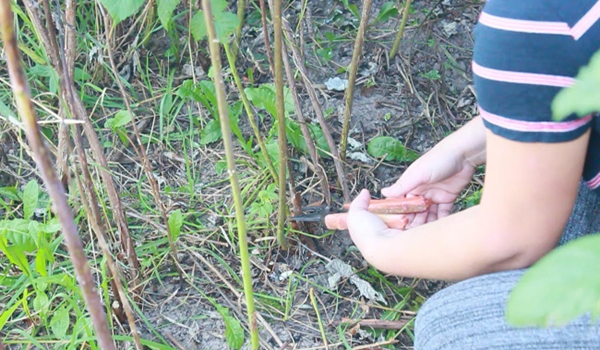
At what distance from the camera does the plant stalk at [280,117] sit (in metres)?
1.27

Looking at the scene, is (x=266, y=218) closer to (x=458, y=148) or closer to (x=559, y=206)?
(x=458, y=148)

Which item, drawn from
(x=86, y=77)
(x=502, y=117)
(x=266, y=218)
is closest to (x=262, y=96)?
(x=266, y=218)

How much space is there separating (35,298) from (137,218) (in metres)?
0.32

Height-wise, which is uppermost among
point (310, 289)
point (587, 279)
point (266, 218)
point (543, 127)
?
point (587, 279)

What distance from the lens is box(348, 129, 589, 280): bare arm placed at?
2.90 feet

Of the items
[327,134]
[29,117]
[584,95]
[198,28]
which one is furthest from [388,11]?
[584,95]

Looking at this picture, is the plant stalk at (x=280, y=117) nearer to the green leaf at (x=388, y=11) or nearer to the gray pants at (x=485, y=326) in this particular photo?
the gray pants at (x=485, y=326)

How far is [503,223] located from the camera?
950 mm

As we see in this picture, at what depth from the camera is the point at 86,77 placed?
6.44 feet

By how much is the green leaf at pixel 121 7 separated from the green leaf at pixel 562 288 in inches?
41.1

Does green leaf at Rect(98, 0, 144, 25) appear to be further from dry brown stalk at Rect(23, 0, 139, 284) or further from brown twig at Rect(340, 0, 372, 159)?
brown twig at Rect(340, 0, 372, 159)

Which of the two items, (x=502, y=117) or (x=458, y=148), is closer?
(x=502, y=117)

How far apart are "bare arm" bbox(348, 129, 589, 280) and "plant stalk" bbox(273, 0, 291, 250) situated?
35 cm

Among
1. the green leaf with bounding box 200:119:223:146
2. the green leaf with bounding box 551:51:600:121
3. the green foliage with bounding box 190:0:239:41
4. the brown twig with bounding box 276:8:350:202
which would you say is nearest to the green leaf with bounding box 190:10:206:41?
the green foliage with bounding box 190:0:239:41
